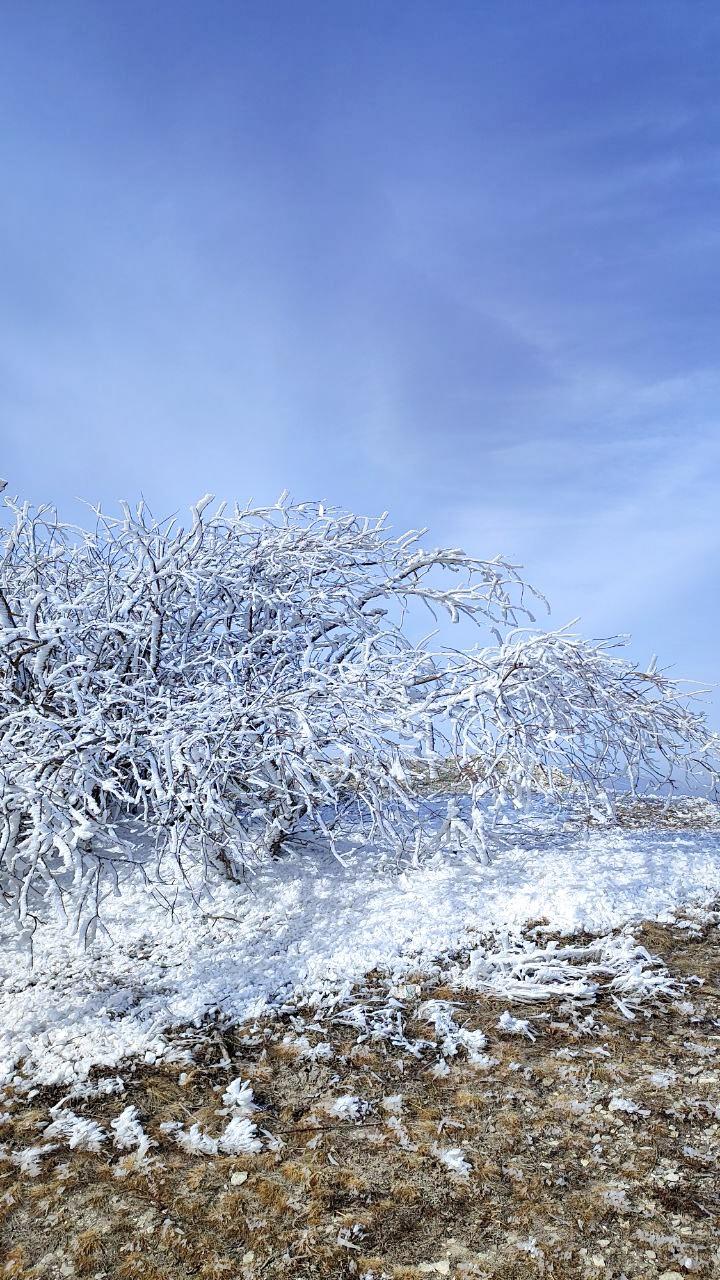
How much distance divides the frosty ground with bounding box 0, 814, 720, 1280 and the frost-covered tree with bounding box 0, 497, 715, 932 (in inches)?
23.1

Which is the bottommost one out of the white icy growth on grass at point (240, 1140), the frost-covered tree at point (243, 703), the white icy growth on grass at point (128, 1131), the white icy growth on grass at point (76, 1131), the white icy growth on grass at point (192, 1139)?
the white icy growth on grass at point (76, 1131)

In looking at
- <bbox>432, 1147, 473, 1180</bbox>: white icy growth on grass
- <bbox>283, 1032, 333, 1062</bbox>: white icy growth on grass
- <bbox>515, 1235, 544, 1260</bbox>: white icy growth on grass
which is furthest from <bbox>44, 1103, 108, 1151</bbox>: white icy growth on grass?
<bbox>515, 1235, 544, 1260</bbox>: white icy growth on grass

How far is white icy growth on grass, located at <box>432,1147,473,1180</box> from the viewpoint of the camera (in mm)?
3014

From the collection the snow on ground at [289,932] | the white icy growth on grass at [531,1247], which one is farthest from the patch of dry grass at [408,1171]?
the snow on ground at [289,932]

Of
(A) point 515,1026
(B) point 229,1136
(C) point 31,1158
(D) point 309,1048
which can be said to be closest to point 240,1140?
(B) point 229,1136

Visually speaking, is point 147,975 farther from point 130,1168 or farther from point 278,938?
point 130,1168

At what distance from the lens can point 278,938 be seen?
5.25m

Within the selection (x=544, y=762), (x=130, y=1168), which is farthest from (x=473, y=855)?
(x=130, y=1168)

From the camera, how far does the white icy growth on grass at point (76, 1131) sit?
340 cm

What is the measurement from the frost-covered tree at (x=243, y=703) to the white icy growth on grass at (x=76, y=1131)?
1.03 meters

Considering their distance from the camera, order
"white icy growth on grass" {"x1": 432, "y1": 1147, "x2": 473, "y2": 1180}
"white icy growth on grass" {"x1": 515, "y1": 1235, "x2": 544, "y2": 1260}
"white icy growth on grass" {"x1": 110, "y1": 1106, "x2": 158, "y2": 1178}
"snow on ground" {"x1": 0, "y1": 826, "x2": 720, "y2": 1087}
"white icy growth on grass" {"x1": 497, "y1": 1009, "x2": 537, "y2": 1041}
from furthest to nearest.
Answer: "snow on ground" {"x1": 0, "y1": 826, "x2": 720, "y2": 1087}
"white icy growth on grass" {"x1": 497, "y1": 1009, "x2": 537, "y2": 1041}
"white icy growth on grass" {"x1": 110, "y1": 1106, "x2": 158, "y2": 1178}
"white icy growth on grass" {"x1": 432, "y1": 1147, "x2": 473, "y2": 1180}
"white icy growth on grass" {"x1": 515, "y1": 1235, "x2": 544, "y2": 1260}

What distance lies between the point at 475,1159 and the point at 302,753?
115 inches

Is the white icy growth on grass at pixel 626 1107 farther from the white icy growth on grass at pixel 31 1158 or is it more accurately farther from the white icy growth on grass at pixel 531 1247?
the white icy growth on grass at pixel 31 1158

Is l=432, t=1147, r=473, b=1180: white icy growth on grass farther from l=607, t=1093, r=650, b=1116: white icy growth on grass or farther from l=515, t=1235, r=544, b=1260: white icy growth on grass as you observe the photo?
l=607, t=1093, r=650, b=1116: white icy growth on grass
